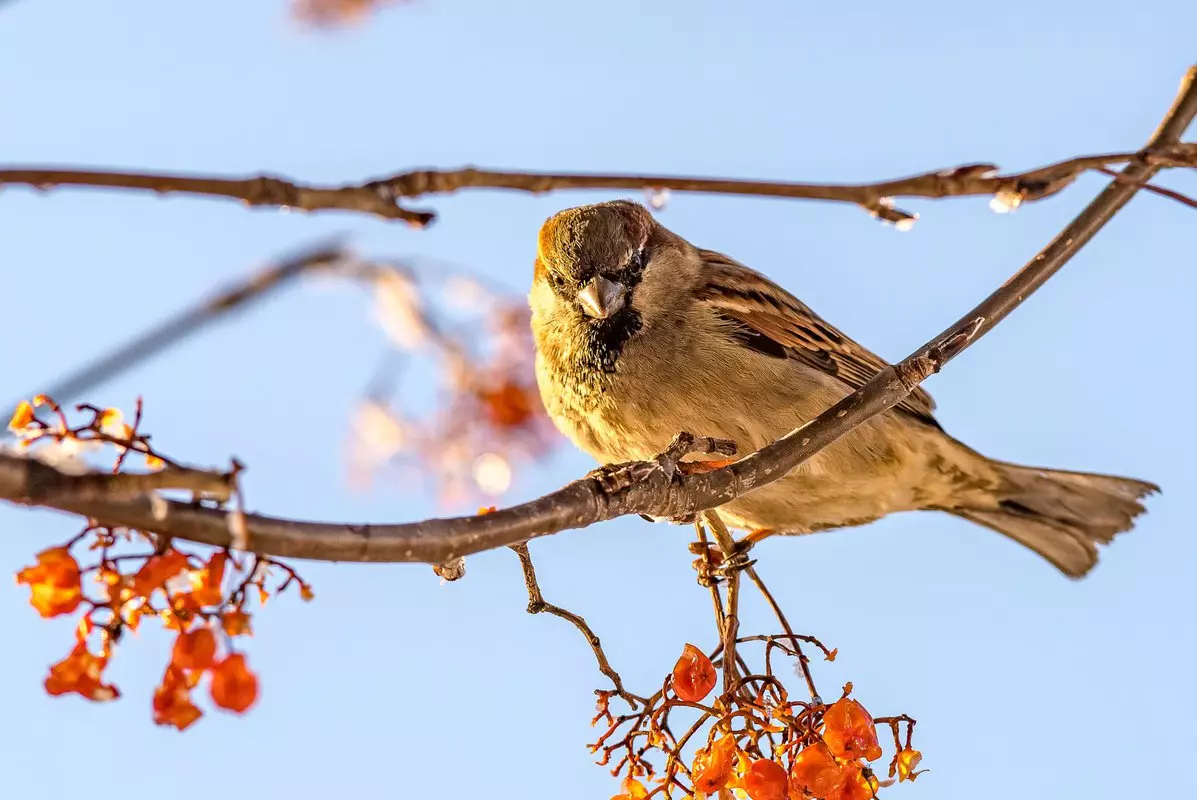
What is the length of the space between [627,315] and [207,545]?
2.53m

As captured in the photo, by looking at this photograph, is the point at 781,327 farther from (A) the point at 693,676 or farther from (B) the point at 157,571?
(B) the point at 157,571

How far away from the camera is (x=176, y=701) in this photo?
5.49 feet

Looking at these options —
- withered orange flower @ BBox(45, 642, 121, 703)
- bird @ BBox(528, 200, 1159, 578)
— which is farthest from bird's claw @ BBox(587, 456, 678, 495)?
bird @ BBox(528, 200, 1159, 578)

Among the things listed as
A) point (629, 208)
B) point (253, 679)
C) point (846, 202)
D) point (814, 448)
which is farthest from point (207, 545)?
point (629, 208)

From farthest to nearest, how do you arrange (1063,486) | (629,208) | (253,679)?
(1063,486) → (629,208) → (253,679)

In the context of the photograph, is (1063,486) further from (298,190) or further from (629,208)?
(298,190)

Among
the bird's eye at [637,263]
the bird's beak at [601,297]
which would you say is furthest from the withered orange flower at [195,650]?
the bird's eye at [637,263]

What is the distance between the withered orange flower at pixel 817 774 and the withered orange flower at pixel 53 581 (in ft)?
4.28

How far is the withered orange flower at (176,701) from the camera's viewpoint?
166 centimetres

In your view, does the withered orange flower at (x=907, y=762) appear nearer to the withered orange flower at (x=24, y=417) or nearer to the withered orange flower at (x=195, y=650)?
the withered orange flower at (x=195, y=650)

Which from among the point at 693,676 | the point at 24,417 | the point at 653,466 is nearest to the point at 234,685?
the point at 24,417

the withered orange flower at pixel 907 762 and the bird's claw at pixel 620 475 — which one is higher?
the bird's claw at pixel 620 475

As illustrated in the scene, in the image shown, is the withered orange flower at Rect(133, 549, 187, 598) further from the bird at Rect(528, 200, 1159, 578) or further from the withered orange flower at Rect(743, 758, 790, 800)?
the bird at Rect(528, 200, 1159, 578)

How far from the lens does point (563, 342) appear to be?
3.94 meters
